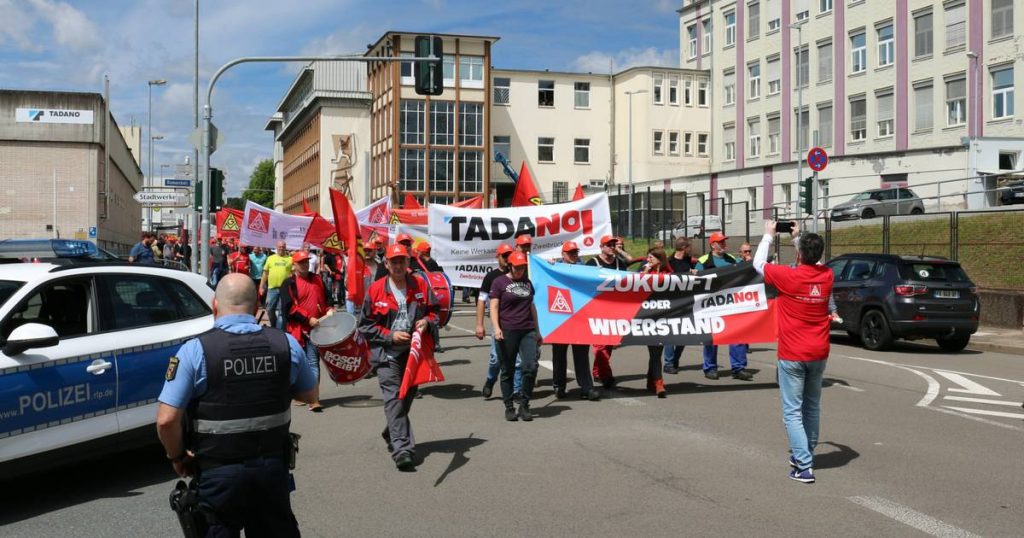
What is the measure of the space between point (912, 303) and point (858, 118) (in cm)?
3720

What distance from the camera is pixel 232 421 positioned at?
405cm

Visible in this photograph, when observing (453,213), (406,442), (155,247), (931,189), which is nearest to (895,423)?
(406,442)

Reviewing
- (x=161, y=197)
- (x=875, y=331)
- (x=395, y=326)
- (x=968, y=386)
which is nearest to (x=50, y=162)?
(x=161, y=197)

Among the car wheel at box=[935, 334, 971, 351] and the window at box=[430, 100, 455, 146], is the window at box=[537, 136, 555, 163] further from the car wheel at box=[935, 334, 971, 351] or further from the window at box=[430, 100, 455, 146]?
the car wheel at box=[935, 334, 971, 351]

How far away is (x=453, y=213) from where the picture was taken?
53.9ft

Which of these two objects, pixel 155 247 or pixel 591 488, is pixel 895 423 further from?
pixel 155 247

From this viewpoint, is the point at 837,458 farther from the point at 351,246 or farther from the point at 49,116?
the point at 49,116

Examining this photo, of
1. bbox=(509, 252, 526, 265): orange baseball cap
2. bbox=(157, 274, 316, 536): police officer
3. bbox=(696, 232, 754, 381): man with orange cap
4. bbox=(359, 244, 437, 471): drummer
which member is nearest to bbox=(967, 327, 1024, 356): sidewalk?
bbox=(696, 232, 754, 381): man with orange cap

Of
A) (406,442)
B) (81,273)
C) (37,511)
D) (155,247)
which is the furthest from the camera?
(155,247)

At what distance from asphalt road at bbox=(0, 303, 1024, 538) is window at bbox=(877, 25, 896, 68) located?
1633 inches

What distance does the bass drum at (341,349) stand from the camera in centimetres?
957

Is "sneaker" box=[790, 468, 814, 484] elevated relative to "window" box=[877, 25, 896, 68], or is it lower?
lower

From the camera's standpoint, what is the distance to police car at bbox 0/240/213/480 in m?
6.21

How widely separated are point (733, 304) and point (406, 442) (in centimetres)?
610
